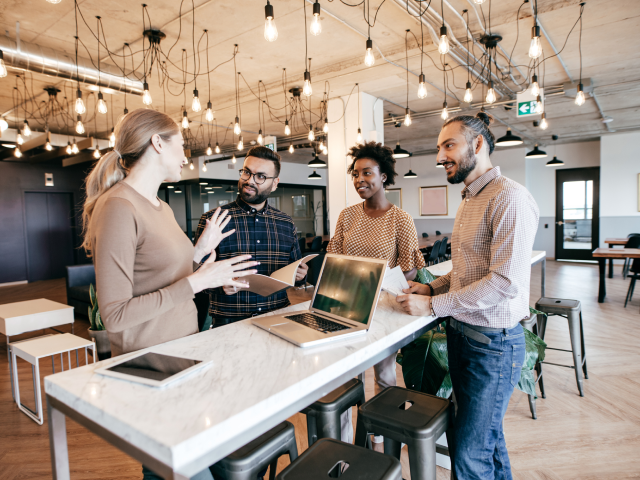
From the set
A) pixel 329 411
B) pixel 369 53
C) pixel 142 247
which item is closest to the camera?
pixel 142 247

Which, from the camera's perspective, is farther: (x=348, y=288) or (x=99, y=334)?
(x=99, y=334)

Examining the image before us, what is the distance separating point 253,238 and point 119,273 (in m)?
0.99

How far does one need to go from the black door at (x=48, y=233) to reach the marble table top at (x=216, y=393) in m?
10.5

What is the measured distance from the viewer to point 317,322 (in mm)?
1432

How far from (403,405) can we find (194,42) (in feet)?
15.0

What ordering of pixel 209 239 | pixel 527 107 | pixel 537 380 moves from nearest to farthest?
pixel 209 239
pixel 537 380
pixel 527 107

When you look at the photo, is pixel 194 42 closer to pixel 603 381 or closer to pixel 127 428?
pixel 127 428

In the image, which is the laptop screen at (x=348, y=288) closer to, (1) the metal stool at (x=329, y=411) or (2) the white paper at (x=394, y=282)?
(2) the white paper at (x=394, y=282)

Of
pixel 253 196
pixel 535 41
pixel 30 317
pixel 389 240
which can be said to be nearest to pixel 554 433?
pixel 389 240

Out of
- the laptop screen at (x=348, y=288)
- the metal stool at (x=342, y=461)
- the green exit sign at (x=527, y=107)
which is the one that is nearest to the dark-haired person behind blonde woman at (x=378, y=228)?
the laptop screen at (x=348, y=288)

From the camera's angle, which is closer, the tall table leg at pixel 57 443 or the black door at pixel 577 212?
the tall table leg at pixel 57 443

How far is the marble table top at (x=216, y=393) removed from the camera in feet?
2.55

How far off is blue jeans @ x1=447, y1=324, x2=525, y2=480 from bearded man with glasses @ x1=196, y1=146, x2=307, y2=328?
938 millimetres

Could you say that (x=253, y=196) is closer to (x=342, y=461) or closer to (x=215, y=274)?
(x=215, y=274)
